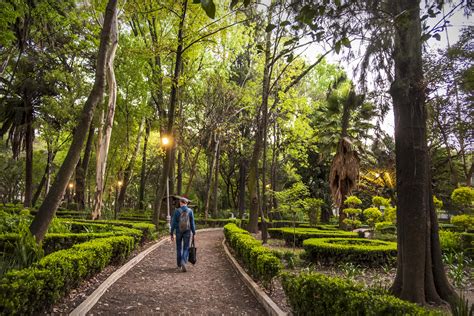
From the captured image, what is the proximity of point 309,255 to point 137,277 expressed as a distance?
5.17 metres

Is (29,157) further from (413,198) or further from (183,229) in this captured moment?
(413,198)

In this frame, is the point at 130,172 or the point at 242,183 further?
the point at 242,183

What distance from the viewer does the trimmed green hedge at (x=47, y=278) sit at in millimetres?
3656

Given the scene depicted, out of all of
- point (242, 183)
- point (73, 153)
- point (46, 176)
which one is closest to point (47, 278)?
point (73, 153)

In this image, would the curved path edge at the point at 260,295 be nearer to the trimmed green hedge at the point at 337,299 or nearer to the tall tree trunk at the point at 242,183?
the trimmed green hedge at the point at 337,299

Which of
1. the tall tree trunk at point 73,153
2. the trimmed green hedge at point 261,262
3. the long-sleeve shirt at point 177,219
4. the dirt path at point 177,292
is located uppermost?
the tall tree trunk at point 73,153

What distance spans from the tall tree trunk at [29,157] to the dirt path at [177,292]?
17.3 m

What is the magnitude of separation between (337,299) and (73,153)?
5539 millimetres

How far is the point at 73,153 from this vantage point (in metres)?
6.81

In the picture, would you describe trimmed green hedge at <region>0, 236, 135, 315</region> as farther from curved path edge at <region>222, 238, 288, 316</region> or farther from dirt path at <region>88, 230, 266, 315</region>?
curved path edge at <region>222, 238, 288, 316</region>

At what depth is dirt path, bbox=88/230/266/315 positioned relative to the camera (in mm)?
5535

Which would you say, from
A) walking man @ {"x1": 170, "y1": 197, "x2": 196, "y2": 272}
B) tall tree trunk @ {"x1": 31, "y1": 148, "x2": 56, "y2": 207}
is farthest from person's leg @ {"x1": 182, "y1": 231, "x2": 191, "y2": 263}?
tall tree trunk @ {"x1": 31, "y1": 148, "x2": 56, "y2": 207}

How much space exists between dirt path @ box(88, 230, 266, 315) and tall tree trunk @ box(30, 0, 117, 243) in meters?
1.79

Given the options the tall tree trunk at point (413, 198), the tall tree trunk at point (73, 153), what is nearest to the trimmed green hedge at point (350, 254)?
the tall tree trunk at point (413, 198)
